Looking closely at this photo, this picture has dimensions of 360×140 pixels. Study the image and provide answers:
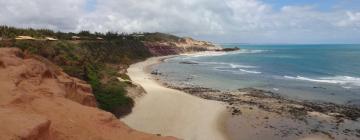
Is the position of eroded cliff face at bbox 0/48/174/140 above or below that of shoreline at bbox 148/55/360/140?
above

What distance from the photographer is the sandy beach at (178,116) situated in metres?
25.6

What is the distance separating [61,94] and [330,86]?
141 feet

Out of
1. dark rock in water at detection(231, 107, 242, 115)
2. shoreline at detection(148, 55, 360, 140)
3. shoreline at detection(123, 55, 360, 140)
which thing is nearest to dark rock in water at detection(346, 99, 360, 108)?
shoreline at detection(148, 55, 360, 140)

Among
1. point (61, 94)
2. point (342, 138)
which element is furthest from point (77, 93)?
point (342, 138)

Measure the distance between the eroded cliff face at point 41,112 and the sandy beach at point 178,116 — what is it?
1000cm

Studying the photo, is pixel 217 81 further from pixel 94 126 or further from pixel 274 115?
pixel 94 126

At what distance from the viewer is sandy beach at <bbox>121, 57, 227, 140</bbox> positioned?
84.0 feet

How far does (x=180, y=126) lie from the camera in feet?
88.3

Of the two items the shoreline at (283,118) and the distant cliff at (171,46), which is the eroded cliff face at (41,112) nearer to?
the shoreline at (283,118)

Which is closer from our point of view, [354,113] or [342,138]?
[342,138]

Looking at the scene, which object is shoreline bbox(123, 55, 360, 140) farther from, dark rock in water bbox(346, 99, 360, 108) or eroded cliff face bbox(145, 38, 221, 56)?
eroded cliff face bbox(145, 38, 221, 56)

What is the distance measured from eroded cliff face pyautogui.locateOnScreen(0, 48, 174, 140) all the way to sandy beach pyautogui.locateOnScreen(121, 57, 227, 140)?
10.0 m

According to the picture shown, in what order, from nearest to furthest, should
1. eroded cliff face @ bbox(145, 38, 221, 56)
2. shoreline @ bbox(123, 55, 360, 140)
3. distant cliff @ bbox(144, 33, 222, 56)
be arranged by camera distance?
shoreline @ bbox(123, 55, 360, 140), eroded cliff face @ bbox(145, 38, 221, 56), distant cliff @ bbox(144, 33, 222, 56)

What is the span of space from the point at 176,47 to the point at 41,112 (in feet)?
463
